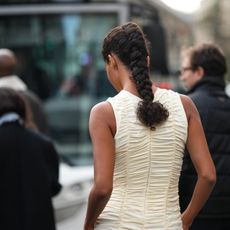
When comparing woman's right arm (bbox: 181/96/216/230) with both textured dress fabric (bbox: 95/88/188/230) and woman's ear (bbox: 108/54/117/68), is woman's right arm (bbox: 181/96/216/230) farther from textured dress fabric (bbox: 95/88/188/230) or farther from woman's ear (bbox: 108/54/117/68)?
woman's ear (bbox: 108/54/117/68)

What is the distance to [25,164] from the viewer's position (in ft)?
20.7

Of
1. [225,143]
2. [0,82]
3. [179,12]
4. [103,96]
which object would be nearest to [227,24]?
[179,12]

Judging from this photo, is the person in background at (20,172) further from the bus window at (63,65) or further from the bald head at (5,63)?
the bus window at (63,65)

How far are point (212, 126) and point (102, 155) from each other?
1456 millimetres

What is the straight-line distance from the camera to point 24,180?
6.30 m

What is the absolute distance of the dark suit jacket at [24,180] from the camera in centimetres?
621

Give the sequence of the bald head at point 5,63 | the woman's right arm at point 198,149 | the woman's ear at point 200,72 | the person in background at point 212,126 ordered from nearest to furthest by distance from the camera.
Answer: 1. the woman's right arm at point 198,149
2. the person in background at point 212,126
3. the woman's ear at point 200,72
4. the bald head at point 5,63

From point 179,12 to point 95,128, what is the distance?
12.1 metres

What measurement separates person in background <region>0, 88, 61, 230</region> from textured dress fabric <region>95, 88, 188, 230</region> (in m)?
1.68

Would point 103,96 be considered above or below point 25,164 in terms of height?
below

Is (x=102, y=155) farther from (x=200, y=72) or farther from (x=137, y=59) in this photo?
(x=200, y=72)

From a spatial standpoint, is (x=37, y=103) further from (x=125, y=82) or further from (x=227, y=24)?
(x=227, y=24)

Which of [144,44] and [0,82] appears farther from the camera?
[0,82]

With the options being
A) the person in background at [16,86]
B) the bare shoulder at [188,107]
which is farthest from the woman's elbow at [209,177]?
the person in background at [16,86]
